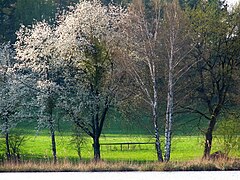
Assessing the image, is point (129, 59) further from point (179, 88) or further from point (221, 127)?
point (221, 127)

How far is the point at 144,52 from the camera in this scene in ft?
94.5

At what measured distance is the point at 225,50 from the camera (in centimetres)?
2966

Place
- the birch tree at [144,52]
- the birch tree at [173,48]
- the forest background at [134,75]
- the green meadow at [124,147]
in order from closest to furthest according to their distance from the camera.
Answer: the birch tree at [173,48] → the birch tree at [144,52] → the forest background at [134,75] → the green meadow at [124,147]

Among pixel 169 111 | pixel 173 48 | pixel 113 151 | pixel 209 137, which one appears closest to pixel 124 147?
pixel 113 151

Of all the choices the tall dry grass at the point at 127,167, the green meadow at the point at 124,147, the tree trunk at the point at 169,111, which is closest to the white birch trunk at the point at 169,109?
the tree trunk at the point at 169,111

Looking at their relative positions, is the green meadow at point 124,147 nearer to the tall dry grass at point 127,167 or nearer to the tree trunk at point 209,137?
the tree trunk at point 209,137

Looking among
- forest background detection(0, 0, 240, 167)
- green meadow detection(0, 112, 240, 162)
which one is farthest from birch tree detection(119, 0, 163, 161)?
green meadow detection(0, 112, 240, 162)

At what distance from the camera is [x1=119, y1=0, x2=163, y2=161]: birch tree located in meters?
28.5

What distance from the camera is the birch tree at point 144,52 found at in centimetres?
2855

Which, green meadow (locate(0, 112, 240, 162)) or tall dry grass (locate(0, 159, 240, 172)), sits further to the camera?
green meadow (locate(0, 112, 240, 162))

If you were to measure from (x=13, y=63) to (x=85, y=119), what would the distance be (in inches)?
315

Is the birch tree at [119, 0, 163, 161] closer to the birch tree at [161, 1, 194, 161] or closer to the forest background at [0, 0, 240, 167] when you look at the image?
the forest background at [0, 0, 240, 167]

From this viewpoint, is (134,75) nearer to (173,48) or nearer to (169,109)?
(173,48)
